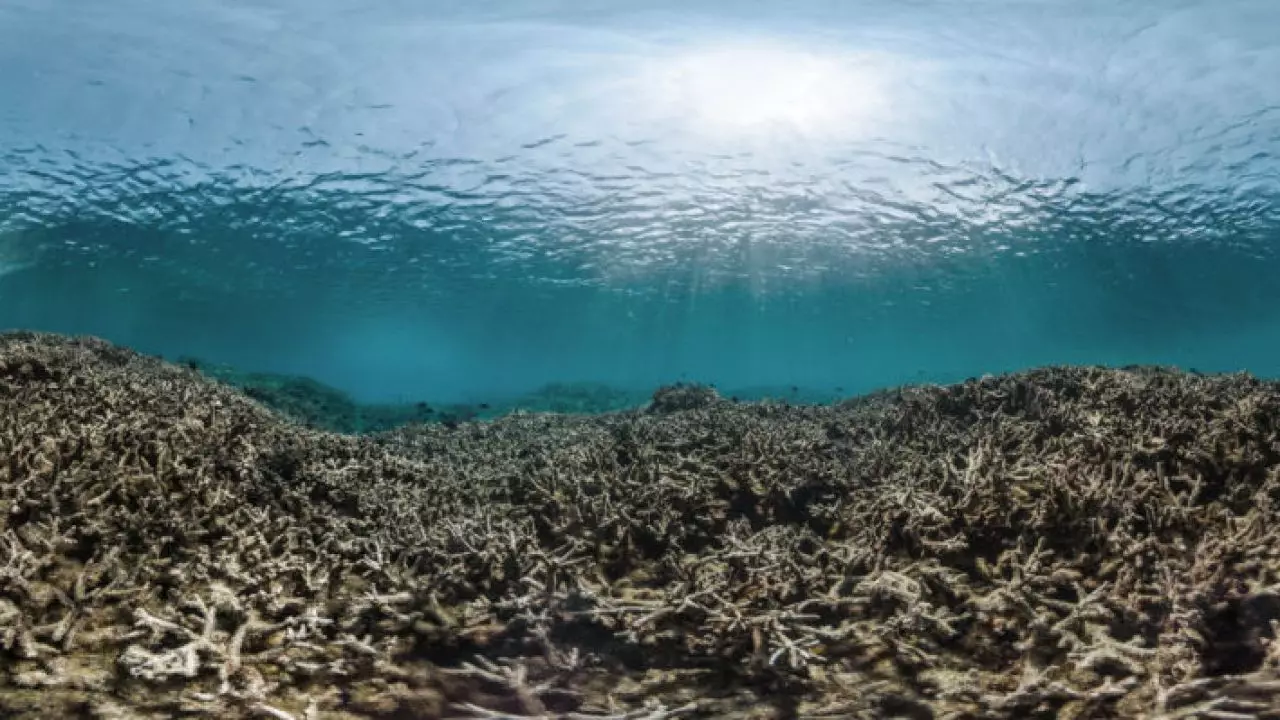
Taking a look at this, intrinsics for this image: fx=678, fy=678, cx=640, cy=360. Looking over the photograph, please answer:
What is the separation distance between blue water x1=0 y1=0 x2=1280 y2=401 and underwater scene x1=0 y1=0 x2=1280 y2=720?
220mm

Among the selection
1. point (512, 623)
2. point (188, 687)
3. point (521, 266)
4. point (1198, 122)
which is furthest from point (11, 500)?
point (521, 266)

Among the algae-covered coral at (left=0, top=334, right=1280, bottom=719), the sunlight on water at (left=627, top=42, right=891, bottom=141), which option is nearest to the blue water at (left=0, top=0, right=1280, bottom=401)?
the sunlight on water at (left=627, top=42, right=891, bottom=141)

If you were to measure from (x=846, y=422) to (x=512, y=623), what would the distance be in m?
5.59

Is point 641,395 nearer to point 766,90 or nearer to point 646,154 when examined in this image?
point 646,154

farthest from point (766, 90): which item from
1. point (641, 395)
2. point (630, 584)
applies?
point (630, 584)

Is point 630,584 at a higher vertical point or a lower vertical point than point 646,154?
lower

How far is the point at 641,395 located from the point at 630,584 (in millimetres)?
29827

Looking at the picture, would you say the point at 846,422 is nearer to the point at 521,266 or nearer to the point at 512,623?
the point at 512,623

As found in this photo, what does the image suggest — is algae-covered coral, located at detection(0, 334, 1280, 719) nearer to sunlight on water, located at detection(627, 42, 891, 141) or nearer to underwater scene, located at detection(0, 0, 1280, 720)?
underwater scene, located at detection(0, 0, 1280, 720)

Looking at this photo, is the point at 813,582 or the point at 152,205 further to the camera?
the point at 152,205

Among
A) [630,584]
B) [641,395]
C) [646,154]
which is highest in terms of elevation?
[646,154]

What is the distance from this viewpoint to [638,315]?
72000mm

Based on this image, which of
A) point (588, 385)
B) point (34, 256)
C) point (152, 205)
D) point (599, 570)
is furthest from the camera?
point (34, 256)

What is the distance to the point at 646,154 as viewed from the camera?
27734 mm
